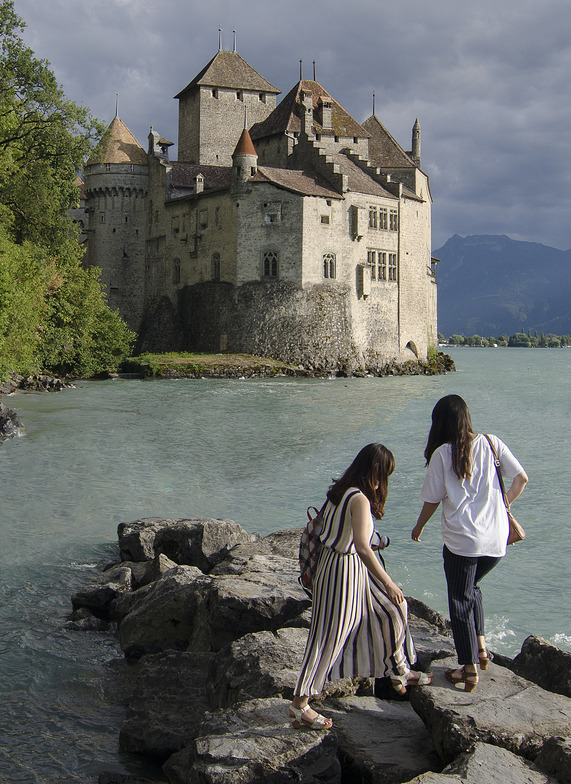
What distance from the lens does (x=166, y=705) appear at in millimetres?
6336

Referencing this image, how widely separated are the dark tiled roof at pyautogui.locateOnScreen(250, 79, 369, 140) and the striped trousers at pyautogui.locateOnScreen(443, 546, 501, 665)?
49255 millimetres

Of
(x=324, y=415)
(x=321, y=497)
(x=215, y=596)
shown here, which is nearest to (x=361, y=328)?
(x=324, y=415)

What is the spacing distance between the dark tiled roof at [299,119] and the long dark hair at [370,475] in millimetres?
49386

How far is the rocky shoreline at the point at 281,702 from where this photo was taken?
15.4 feet

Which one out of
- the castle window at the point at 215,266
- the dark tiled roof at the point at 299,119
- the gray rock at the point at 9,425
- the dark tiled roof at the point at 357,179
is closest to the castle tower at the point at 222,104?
the dark tiled roof at the point at 299,119

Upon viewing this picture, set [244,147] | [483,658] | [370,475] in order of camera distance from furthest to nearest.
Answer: [244,147]
[483,658]
[370,475]

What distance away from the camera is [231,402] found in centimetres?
3209

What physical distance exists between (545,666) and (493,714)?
1.21 metres

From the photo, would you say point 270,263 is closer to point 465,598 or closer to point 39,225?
point 39,225

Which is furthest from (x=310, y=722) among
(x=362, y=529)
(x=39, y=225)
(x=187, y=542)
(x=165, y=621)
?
(x=39, y=225)

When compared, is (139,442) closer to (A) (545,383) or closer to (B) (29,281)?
(B) (29,281)

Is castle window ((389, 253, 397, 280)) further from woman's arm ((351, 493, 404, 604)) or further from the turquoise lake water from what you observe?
woman's arm ((351, 493, 404, 604))

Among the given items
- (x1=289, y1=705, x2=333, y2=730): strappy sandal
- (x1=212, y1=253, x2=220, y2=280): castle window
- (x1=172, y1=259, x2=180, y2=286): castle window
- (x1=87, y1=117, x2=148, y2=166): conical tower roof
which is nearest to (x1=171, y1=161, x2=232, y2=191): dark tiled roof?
(x1=87, y1=117, x2=148, y2=166): conical tower roof

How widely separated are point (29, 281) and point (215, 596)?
2746 cm
